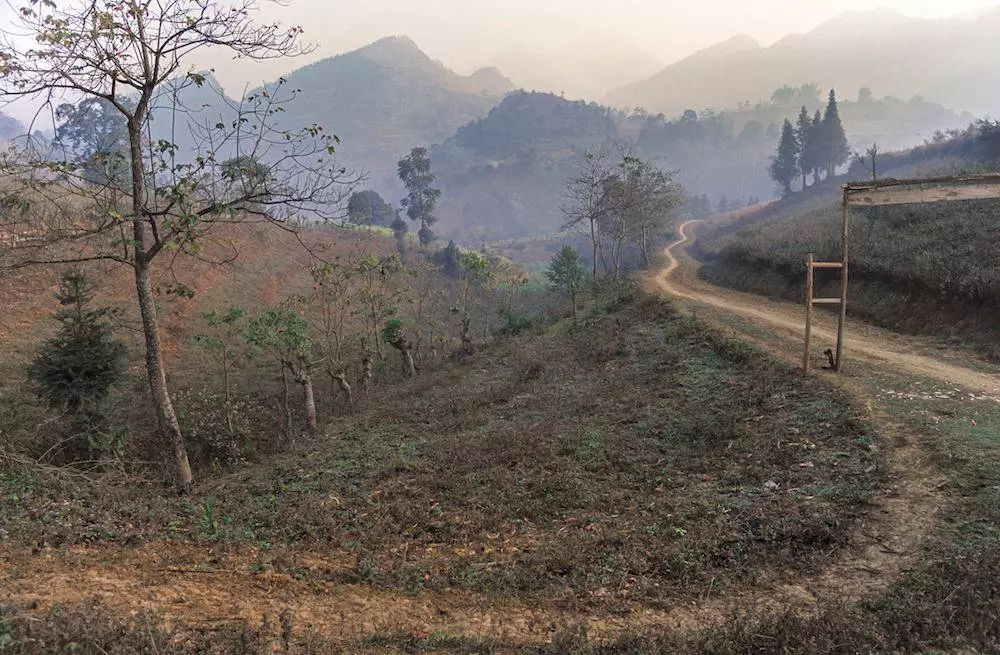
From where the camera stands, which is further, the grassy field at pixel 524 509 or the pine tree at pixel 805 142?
the pine tree at pixel 805 142

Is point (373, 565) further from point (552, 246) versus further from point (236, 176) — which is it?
point (552, 246)

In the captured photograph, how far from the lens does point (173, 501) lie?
780 centimetres

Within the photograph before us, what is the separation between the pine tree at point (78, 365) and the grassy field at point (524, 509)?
20.9 ft

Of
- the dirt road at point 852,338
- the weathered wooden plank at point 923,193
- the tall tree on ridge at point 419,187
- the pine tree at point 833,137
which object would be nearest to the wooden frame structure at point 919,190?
the weathered wooden plank at point 923,193

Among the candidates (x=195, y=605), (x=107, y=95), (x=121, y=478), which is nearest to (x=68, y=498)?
(x=121, y=478)

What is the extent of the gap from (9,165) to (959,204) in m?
29.1

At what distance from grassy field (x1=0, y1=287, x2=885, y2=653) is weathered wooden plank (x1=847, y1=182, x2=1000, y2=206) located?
3.79 meters

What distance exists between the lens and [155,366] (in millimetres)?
8867

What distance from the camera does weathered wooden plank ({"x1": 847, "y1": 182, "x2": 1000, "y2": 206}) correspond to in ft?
28.9

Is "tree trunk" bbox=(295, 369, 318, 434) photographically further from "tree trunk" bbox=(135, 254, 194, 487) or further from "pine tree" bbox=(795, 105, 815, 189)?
"pine tree" bbox=(795, 105, 815, 189)

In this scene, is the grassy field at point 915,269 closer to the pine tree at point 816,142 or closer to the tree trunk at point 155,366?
the tree trunk at point 155,366

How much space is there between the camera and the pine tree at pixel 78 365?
14070 mm

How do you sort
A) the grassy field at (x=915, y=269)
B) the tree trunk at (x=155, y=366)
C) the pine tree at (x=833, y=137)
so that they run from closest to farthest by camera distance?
the tree trunk at (x=155, y=366)
the grassy field at (x=915, y=269)
the pine tree at (x=833, y=137)

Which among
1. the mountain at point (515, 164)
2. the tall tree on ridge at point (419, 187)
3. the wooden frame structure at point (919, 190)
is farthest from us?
the mountain at point (515, 164)
